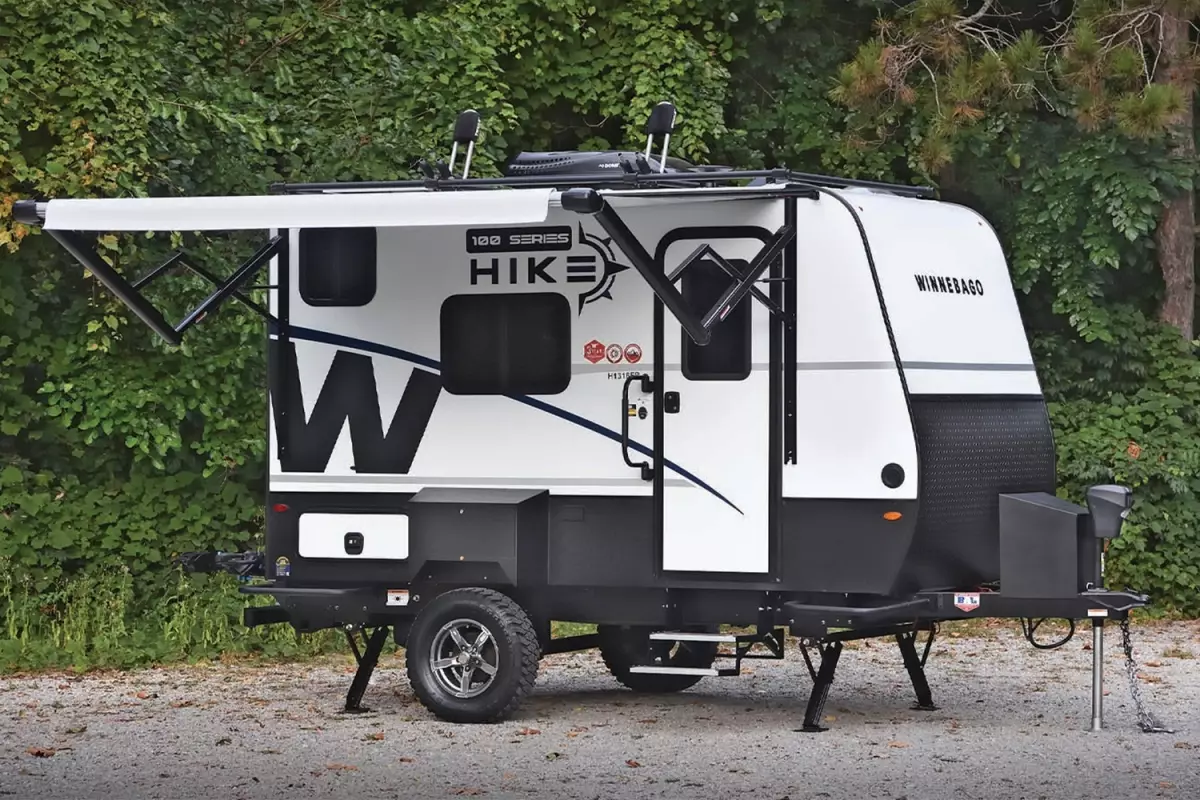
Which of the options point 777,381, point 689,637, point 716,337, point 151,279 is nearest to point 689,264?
point 716,337

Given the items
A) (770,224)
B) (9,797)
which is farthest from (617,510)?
(9,797)

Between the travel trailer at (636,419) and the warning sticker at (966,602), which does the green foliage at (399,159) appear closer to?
the travel trailer at (636,419)

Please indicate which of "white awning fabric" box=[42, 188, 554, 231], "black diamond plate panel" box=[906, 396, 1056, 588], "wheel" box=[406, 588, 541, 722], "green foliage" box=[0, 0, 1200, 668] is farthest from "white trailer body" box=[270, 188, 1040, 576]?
"green foliage" box=[0, 0, 1200, 668]

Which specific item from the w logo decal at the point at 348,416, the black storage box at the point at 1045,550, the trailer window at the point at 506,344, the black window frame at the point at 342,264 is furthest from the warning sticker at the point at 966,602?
the black window frame at the point at 342,264

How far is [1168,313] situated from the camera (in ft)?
54.2

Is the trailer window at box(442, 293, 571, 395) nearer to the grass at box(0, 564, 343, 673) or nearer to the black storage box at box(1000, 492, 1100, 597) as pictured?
the black storage box at box(1000, 492, 1100, 597)

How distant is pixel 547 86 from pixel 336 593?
7395mm

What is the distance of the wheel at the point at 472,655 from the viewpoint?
33.3 ft

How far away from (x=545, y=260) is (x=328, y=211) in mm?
1251

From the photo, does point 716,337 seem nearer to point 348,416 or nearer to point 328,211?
point 328,211

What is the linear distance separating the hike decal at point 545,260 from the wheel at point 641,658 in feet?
6.40

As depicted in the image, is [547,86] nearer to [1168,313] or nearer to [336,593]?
[1168,313]

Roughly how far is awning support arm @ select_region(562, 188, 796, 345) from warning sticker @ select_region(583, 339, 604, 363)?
1.95 feet

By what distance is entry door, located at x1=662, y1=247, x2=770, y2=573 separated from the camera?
386 inches
